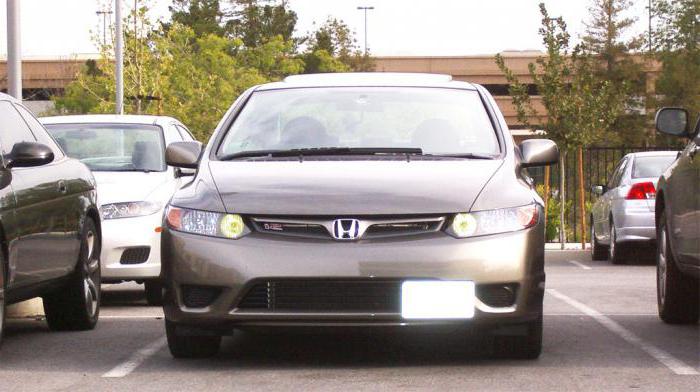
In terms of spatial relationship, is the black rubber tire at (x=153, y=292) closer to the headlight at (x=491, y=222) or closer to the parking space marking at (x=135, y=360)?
the parking space marking at (x=135, y=360)

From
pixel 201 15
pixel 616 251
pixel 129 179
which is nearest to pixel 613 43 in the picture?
pixel 201 15

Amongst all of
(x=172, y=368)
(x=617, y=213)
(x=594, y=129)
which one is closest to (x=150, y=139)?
(x=172, y=368)

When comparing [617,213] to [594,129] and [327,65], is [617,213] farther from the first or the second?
[327,65]

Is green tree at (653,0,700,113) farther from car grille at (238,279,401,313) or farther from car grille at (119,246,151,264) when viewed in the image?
car grille at (238,279,401,313)

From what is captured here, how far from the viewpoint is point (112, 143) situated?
13.5 m

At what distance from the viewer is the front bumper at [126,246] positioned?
39.4 ft

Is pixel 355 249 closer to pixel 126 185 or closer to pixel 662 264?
pixel 662 264

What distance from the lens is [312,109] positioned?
29.1 feet

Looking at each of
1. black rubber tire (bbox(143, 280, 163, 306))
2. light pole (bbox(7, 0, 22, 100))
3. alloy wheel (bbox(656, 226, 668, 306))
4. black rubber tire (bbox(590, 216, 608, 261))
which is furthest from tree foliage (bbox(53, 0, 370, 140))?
alloy wheel (bbox(656, 226, 668, 306))

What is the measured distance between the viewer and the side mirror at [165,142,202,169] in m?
8.73

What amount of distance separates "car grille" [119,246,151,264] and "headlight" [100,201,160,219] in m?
0.28

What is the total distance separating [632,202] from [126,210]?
868 cm

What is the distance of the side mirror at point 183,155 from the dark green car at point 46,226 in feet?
2.61

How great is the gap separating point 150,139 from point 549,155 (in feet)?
18.4
